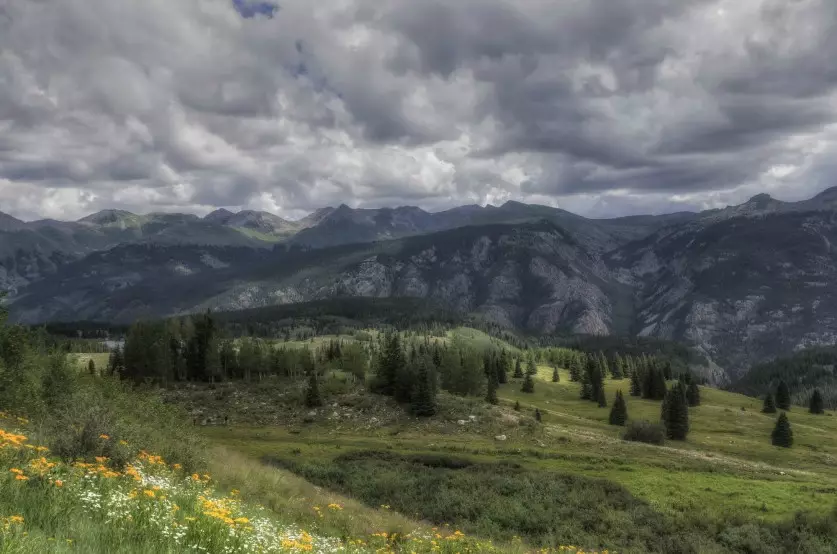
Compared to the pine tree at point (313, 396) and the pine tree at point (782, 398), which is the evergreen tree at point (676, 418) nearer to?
the pine tree at point (313, 396)

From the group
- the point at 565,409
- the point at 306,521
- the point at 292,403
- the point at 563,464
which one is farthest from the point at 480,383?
the point at 306,521

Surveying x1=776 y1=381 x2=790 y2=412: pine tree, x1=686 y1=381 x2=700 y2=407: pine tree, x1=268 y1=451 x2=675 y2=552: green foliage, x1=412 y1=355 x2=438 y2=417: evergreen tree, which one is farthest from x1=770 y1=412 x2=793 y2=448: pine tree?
x1=268 y1=451 x2=675 y2=552: green foliage

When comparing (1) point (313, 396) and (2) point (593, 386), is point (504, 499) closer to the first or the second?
(1) point (313, 396)

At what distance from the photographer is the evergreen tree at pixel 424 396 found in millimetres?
74750

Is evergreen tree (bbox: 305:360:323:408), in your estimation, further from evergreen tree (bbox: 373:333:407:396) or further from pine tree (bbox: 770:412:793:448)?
pine tree (bbox: 770:412:793:448)

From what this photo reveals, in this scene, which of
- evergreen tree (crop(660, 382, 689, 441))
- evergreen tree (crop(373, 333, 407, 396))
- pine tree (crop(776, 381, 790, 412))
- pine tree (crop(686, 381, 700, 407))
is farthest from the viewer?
pine tree (crop(776, 381, 790, 412))

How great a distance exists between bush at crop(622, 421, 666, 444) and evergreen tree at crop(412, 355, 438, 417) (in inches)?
1229

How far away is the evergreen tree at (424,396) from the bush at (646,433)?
31.2 m

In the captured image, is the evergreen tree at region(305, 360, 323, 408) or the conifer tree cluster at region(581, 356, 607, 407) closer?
the evergreen tree at region(305, 360, 323, 408)

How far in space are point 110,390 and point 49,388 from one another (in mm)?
12539

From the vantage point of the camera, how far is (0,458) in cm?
1070

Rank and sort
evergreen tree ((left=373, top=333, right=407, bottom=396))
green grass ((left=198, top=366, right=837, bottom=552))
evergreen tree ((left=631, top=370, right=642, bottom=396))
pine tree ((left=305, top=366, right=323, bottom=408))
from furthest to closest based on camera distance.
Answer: evergreen tree ((left=631, top=370, right=642, bottom=396))
evergreen tree ((left=373, top=333, right=407, bottom=396))
pine tree ((left=305, top=366, right=323, bottom=408))
green grass ((left=198, top=366, right=837, bottom=552))

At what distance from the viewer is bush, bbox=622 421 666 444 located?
77.8 m

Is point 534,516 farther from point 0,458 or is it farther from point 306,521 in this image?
point 0,458
